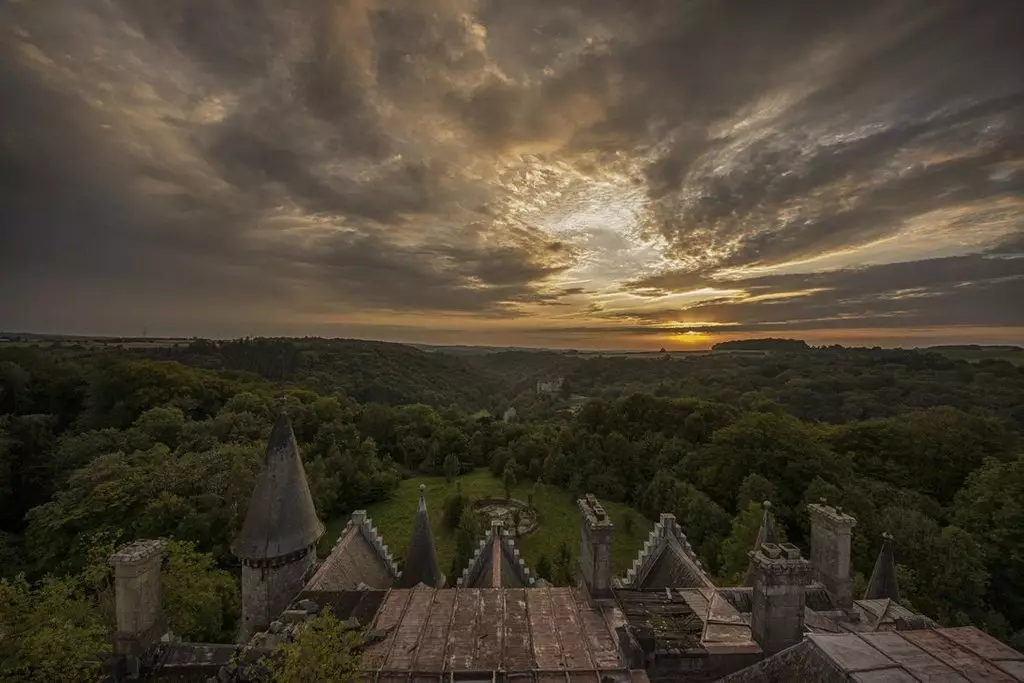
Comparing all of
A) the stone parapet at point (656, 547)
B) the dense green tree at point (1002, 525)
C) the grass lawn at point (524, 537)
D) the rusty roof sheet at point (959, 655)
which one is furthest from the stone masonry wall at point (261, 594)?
the dense green tree at point (1002, 525)

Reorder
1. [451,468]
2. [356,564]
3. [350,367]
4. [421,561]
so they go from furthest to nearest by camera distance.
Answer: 1. [350,367]
2. [451,468]
3. [421,561]
4. [356,564]

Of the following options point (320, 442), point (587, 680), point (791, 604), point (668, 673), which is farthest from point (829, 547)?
point (320, 442)

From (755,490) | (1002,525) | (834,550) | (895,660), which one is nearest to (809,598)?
(834,550)

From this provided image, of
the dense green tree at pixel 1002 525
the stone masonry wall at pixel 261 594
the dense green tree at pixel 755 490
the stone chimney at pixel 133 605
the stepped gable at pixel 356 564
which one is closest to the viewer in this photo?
the stone chimney at pixel 133 605

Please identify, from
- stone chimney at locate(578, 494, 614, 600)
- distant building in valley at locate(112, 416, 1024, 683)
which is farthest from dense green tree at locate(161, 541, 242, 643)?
stone chimney at locate(578, 494, 614, 600)

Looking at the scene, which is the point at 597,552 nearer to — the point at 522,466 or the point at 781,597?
the point at 781,597

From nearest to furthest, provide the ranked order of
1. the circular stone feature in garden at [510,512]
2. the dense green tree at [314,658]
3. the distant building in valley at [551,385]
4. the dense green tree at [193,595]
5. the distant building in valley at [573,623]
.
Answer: the dense green tree at [314,658] < the distant building in valley at [573,623] < the dense green tree at [193,595] < the circular stone feature in garden at [510,512] < the distant building in valley at [551,385]

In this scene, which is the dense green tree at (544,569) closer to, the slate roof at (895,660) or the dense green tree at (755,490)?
the dense green tree at (755,490)
